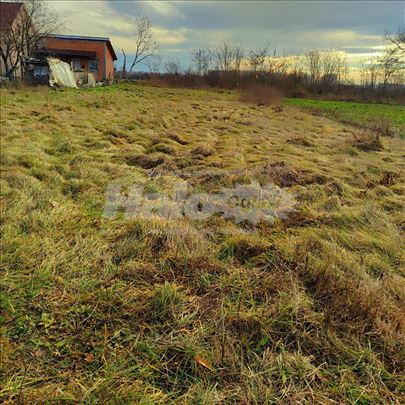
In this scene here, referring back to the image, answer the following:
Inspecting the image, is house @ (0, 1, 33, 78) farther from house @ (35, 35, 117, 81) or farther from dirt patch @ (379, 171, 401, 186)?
dirt patch @ (379, 171, 401, 186)

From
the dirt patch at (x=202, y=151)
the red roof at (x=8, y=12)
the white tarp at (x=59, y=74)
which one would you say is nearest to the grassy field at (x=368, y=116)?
the dirt patch at (x=202, y=151)

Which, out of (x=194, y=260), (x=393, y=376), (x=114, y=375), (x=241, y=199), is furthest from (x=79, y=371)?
(x=241, y=199)

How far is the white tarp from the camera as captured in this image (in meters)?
22.6

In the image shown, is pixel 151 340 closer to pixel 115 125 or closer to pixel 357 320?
pixel 357 320

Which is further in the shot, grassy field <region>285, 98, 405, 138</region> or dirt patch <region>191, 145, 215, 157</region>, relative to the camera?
grassy field <region>285, 98, 405, 138</region>

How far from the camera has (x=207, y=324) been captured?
7.45 feet

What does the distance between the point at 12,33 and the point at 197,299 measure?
2797cm

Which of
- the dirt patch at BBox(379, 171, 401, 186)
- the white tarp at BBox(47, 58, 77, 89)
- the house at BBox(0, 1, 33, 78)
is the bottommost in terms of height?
the dirt patch at BBox(379, 171, 401, 186)

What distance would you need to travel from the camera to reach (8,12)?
95.9 feet

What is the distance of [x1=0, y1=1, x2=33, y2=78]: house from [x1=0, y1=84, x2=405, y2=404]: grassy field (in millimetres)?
24301

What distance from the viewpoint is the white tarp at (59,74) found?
22594 millimetres

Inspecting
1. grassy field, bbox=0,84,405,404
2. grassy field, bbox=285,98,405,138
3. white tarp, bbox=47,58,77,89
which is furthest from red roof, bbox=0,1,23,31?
grassy field, bbox=0,84,405,404

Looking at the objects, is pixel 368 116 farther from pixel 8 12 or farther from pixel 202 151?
pixel 8 12

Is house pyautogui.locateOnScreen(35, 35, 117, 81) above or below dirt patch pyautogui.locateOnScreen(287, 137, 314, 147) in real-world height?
above
